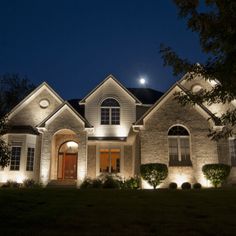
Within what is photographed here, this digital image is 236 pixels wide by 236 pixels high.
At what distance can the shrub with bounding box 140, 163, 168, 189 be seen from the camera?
773 inches

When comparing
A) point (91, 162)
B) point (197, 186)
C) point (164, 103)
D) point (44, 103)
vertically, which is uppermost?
point (44, 103)

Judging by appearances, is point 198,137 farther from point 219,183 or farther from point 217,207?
point 217,207

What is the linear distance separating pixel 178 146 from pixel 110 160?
22.3 feet

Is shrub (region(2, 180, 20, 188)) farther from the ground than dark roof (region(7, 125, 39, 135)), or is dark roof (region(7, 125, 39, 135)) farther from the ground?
dark roof (region(7, 125, 39, 135))

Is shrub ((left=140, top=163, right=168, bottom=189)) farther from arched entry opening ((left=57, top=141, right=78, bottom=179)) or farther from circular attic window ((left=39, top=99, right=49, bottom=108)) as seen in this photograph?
circular attic window ((left=39, top=99, right=49, bottom=108))

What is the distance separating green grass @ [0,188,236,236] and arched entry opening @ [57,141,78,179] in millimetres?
13224

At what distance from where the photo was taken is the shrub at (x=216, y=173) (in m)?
19.7

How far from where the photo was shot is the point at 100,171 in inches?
1011

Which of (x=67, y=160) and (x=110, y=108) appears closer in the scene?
(x=67, y=160)

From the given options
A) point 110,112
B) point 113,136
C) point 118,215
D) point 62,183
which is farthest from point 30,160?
point 118,215

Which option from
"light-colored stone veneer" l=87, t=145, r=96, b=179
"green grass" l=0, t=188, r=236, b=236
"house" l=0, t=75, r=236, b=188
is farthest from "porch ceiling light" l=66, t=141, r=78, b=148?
"green grass" l=0, t=188, r=236, b=236

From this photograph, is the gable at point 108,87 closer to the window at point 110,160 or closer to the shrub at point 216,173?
the window at point 110,160

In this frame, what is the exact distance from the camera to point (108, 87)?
27797 mm

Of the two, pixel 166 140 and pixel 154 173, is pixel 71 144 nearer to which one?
pixel 166 140
